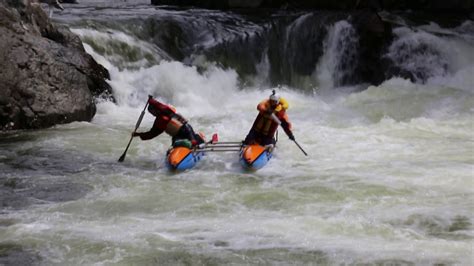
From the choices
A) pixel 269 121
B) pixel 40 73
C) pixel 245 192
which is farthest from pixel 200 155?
pixel 40 73

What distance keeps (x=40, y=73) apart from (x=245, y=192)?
4453mm

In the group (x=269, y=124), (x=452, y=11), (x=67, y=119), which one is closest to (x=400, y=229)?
(x=269, y=124)

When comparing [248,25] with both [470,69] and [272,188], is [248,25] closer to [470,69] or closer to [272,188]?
[470,69]

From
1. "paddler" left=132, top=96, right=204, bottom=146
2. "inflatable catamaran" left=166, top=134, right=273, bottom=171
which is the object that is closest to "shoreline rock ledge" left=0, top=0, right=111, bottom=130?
"paddler" left=132, top=96, right=204, bottom=146

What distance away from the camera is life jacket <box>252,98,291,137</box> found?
26.0 feet

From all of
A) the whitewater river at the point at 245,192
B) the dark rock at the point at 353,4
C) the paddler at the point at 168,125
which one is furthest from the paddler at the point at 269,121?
the dark rock at the point at 353,4

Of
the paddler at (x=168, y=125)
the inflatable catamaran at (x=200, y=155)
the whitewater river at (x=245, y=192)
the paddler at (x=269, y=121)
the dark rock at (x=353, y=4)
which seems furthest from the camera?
the dark rock at (x=353, y=4)

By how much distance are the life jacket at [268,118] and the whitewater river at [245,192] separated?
0.43m

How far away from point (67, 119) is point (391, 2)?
11.0 metres

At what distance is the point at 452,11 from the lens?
17.3m

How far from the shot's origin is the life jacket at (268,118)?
794cm

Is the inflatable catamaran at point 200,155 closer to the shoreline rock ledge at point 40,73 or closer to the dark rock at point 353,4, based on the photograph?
the shoreline rock ledge at point 40,73

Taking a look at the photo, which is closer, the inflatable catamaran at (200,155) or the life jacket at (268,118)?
the inflatable catamaran at (200,155)

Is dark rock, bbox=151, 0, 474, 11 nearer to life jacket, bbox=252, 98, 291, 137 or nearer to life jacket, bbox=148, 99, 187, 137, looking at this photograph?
life jacket, bbox=252, 98, 291, 137
